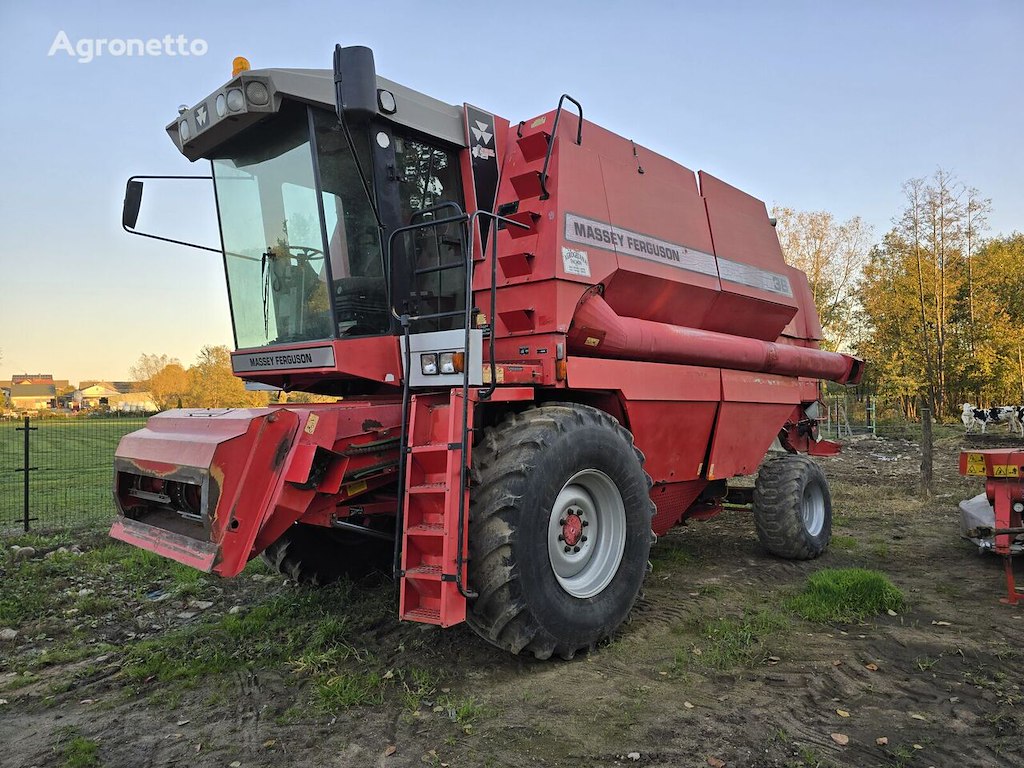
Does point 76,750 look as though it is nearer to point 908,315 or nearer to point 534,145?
point 534,145

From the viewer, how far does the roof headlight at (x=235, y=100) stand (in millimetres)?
4254

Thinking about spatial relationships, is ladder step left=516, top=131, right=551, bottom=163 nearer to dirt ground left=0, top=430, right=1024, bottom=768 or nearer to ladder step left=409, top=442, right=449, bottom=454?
ladder step left=409, top=442, right=449, bottom=454

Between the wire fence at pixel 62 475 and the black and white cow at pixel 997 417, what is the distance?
76.8 ft

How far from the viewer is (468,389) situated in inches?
150

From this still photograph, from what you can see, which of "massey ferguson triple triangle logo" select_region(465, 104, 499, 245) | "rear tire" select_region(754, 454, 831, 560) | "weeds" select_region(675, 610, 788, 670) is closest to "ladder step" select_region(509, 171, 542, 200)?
"massey ferguson triple triangle logo" select_region(465, 104, 499, 245)

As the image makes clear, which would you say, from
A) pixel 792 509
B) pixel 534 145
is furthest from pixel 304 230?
pixel 792 509

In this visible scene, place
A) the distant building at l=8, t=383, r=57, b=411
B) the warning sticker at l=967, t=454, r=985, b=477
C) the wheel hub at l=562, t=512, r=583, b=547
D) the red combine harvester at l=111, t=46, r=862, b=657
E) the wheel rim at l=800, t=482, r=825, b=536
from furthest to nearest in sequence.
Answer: the distant building at l=8, t=383, r=57, b=411, the wheel rim at l=800, t=482, r=825, b=536, the warning sticker at l=967, t=454, r=985, b=477, the wheel hub at l=562, t=512, r=583, b=547, the red combine harvester at l=111, t=46, r=862, b=657

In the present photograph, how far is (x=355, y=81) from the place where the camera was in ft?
12.0

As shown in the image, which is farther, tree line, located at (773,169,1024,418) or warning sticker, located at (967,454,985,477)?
tree line, located at (773,169,1024,418)

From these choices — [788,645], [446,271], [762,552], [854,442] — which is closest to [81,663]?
[446,271]

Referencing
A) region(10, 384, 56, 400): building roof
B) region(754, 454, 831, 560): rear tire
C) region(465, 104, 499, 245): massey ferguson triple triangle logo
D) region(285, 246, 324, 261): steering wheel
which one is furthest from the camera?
region(10, 384, 56, 400): building roof

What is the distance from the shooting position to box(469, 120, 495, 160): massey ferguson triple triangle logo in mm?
5031

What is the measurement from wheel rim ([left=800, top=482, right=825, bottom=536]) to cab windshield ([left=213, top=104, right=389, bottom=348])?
4674 mm

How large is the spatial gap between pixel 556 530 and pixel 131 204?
380 centimetres
